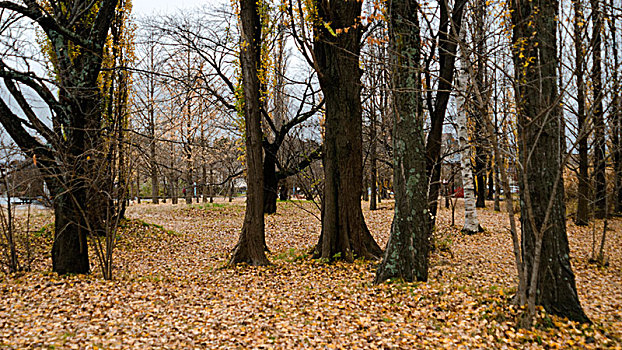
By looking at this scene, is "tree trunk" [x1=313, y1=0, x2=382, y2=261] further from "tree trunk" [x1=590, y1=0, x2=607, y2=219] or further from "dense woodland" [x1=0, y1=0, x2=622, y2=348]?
"tree trunk" [x1=590, y1=0, x2=607, y2=219]

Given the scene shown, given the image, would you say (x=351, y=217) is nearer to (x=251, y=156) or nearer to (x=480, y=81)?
(x=251, y=156)

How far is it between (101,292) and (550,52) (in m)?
6.17

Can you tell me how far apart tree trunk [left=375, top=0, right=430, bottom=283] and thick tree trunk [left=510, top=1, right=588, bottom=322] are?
4.63ft

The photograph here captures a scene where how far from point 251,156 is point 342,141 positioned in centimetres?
175

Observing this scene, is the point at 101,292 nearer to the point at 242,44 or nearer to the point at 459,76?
the point at 242,44

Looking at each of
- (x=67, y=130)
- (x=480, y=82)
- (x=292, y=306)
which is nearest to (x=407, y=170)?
(x=292, y=306)

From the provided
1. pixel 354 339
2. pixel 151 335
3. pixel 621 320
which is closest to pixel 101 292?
pixel 151 335

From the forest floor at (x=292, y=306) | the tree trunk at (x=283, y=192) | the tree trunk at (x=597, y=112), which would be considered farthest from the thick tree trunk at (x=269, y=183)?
the tree trunk at (x=597, y=112)

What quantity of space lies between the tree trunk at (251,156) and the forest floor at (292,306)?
41 centimetres

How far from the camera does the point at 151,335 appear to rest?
403cm

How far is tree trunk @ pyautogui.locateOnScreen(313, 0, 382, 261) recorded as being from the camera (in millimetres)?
7367

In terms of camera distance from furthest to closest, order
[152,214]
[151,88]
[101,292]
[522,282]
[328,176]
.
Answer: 1. [151,88]
2. [152,214]
3. [328,176]
4. [101,292]
5. [522,282]

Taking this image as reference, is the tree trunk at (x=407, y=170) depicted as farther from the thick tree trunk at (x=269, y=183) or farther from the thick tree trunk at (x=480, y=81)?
the thick tree trunk at (x=269, y=183)

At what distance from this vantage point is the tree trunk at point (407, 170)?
17.4 ft
